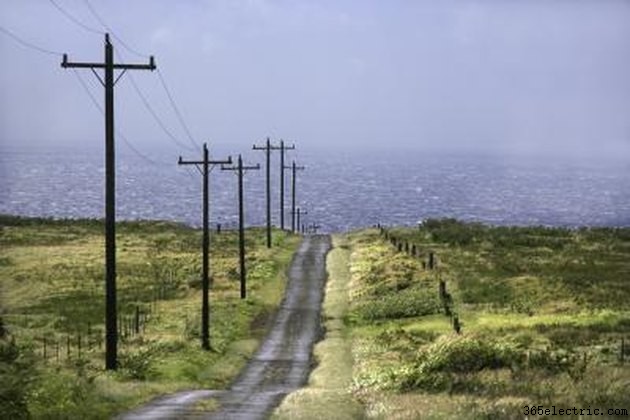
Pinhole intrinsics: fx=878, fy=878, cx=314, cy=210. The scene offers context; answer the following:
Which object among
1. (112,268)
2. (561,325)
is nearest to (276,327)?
(561,325)

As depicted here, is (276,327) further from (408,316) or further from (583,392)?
(583,392)

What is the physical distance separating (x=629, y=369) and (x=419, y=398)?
6.54m

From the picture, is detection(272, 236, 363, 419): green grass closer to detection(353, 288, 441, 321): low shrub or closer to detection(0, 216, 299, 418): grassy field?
detection(353, 288, 441, 321): low shrub

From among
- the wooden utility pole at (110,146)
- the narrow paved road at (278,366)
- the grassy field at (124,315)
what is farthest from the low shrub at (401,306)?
the wooden utility pole at (110,146)

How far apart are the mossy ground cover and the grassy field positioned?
7.01 meters

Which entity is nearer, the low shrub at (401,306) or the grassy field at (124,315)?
the grassy field at (124,315)

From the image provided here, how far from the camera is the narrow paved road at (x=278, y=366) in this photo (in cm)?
2628

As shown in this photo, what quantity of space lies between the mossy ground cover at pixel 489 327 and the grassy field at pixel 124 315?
23.0 feet

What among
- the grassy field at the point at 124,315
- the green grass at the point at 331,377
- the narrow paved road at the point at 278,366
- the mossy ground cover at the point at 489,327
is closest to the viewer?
the mossy ground cover at the point at 489,327

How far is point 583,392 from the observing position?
74.4 feet

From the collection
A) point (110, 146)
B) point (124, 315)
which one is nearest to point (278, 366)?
point (110, 146)

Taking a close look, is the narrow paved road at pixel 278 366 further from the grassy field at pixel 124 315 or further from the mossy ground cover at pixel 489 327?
the mossy ground cover at pixel 489 327

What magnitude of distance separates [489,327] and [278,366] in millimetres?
10407

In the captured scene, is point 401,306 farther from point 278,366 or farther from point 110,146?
point 110,146
